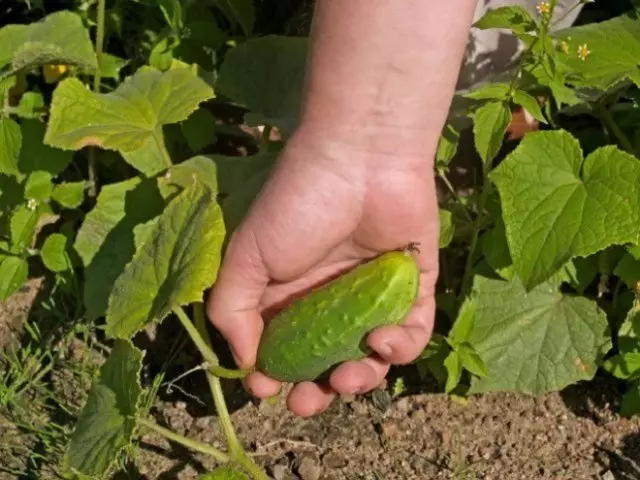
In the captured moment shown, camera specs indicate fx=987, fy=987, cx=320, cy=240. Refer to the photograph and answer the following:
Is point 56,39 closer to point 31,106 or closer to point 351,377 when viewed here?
point 31,106

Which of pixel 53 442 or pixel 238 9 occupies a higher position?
pixel 238 9

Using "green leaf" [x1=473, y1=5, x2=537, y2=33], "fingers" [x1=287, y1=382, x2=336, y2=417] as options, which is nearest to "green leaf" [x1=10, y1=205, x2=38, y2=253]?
"fingers" [x1=287, y1=382, x2=336, y2=417]

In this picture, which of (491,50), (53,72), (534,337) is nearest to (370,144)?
(534,337)

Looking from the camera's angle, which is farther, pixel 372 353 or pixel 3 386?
pixel 3 386

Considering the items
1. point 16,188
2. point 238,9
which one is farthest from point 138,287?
point 238,9

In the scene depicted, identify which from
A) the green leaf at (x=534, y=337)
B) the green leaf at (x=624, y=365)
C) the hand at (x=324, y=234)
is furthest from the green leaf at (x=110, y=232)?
the green leaf at (x=624, y=365)

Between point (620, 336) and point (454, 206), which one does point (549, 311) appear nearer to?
point (620, 336)

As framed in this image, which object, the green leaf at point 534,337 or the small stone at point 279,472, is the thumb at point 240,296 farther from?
the green leaf at point 534,337
